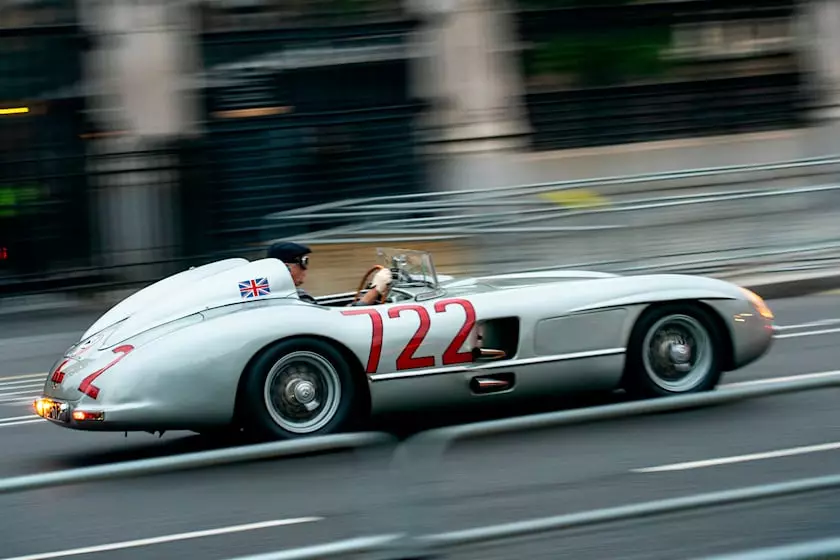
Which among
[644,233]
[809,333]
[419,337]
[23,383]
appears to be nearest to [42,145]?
[23,383]

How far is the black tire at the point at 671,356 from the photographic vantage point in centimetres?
748

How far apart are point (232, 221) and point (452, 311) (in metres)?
9.83

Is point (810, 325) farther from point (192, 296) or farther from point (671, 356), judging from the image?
point (192, 296)

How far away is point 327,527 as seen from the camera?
11.7 ft

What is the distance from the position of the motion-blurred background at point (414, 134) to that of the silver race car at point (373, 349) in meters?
4.91

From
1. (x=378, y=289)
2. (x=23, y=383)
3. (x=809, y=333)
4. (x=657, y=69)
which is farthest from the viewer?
(x=657, y=69)

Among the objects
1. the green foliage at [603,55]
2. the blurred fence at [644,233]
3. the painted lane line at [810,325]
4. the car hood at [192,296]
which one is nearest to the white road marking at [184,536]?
the car hood at [192,296]

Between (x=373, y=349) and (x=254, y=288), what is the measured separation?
30.9 inches

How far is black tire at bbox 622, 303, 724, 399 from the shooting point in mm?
7477

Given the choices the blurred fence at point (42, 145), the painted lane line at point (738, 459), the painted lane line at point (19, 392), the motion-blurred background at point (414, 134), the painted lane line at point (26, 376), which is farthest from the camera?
the blurred fence at point (42, 145)

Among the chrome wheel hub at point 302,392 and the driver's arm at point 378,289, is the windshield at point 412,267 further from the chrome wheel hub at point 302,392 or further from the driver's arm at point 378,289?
the chrome wheel hub at point 302,392

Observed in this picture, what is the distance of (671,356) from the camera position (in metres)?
7.59

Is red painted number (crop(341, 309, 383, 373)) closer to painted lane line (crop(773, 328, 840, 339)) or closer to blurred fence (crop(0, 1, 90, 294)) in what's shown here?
painted lane line (crop(773, 328, 840, 339))

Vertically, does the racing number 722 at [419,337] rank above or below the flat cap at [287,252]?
below
